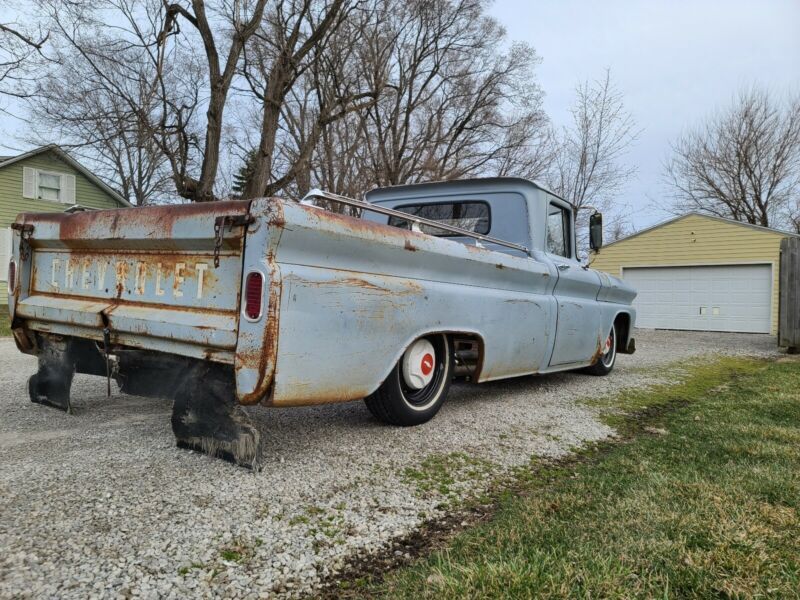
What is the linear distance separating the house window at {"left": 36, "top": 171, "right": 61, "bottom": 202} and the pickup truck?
813 inches

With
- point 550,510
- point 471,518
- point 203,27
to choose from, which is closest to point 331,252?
point 471,518

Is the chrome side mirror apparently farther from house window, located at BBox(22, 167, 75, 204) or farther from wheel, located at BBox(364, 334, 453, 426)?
house window, located at BBox(22, 167, 75, 204)

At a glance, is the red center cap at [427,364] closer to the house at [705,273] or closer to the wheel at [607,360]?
the wheel at [607,360]

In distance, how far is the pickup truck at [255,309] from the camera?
99.6 inches

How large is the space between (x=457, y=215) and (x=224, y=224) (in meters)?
3.07

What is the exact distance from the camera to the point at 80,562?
182 cm

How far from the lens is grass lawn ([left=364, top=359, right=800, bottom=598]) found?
1700 mm

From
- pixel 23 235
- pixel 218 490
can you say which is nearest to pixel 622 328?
pixel 218 490

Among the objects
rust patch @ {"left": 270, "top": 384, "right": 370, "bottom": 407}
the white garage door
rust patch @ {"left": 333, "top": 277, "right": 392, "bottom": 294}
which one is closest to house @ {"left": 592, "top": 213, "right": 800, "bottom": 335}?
the white garage door

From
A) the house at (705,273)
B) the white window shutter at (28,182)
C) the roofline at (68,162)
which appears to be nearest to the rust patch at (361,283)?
the house at (705,273)

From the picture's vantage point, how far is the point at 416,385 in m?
3.57

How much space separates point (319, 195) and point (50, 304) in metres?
1.99

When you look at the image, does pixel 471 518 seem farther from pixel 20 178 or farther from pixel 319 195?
pixel 20 178

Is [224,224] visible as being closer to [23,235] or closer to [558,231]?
[23,235]
